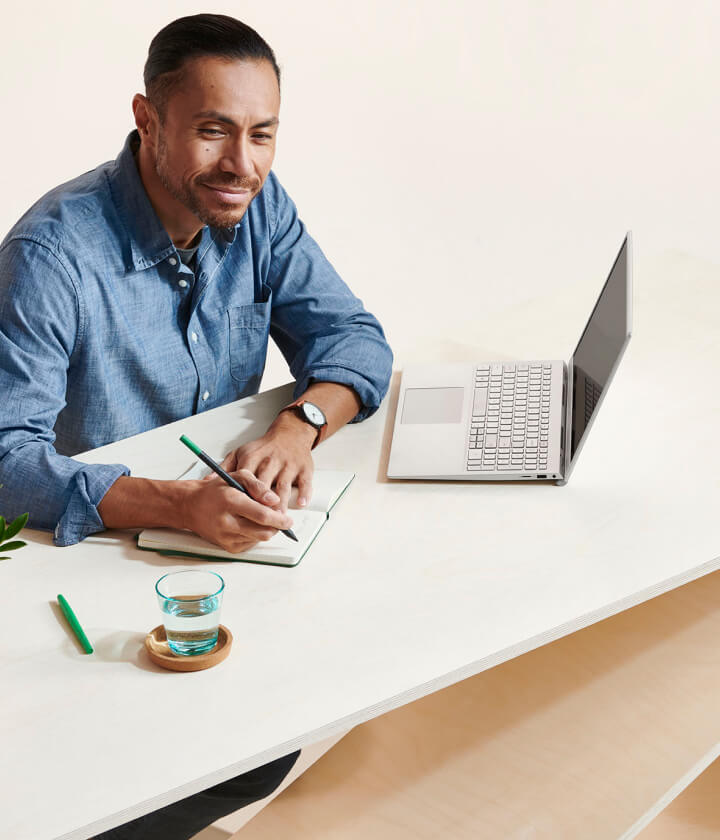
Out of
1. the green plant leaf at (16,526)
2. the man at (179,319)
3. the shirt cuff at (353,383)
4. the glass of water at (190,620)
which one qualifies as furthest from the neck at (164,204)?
the green plant leaf at (16,526)

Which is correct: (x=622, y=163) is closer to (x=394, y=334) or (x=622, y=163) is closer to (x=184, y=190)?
(x=394, y=334)

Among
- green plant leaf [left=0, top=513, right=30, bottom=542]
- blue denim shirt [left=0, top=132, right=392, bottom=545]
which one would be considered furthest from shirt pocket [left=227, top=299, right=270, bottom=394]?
green plant leaf [left=0, top=513, right=30, bottom=542]

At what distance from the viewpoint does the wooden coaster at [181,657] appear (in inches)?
43.8

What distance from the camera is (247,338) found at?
192cm

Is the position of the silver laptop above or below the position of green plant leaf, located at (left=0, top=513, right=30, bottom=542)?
below

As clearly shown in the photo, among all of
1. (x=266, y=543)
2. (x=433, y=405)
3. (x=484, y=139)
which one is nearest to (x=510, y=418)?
(x=433, y=405)

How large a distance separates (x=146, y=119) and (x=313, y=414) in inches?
22.6

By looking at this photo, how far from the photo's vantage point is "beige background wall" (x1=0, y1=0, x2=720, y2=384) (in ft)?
12.5

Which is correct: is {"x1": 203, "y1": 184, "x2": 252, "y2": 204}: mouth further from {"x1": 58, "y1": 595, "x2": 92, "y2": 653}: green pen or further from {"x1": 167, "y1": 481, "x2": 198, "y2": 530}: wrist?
{"x1": 58, "y1": 595, "x2": 92, "y2": 653}: green pen

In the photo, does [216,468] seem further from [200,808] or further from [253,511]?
[200,808]

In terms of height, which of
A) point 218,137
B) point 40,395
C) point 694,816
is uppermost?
point 218,137

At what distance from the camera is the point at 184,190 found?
1.69m

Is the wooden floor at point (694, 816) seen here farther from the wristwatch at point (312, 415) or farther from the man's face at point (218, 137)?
the man's face at point (218, 137)

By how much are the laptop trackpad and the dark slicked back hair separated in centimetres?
60
